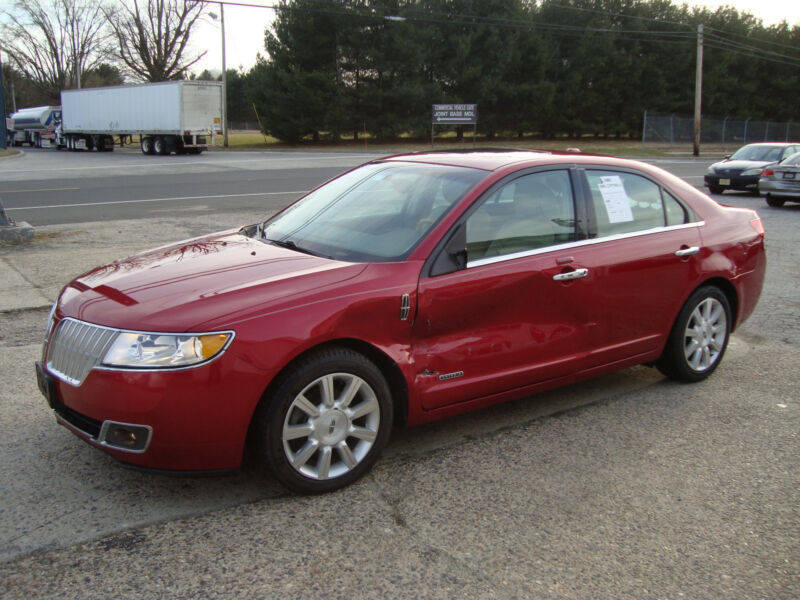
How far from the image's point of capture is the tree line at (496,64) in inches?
1923

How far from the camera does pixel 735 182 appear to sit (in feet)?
60.9

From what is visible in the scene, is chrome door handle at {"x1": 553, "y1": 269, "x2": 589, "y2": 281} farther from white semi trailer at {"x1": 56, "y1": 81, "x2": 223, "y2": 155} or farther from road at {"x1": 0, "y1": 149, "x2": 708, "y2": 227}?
white semi trailer at {"x1": 56, "y1": 81, "x2": 223, "y2": 155}

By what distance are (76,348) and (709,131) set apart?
5353 centimetres

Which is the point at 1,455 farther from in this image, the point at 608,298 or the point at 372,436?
the point at 608,298

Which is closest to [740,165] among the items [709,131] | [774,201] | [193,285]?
[774,201]

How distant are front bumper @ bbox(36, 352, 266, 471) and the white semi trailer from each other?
35494 millimetres

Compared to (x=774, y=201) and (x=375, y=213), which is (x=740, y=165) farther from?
(x=375, y=213)

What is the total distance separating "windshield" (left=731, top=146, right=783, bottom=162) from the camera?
1947 cm

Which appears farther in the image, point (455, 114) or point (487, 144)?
point (487, 144)

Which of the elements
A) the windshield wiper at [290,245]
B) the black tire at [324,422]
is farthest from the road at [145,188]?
the black tire at [324,422]

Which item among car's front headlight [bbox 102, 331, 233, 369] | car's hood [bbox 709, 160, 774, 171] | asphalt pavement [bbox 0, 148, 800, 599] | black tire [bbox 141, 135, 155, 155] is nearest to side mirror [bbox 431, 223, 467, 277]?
asphalt pavement [bbox 0, 148, 800, 599]

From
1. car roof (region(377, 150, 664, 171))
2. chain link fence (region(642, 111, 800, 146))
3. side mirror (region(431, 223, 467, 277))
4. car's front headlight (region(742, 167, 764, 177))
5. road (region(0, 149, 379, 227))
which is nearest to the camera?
side mirror (region(431, 223, 467, 277))

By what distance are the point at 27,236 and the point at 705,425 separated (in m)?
9.37

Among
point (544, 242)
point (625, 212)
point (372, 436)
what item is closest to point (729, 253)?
point (625, 212)
